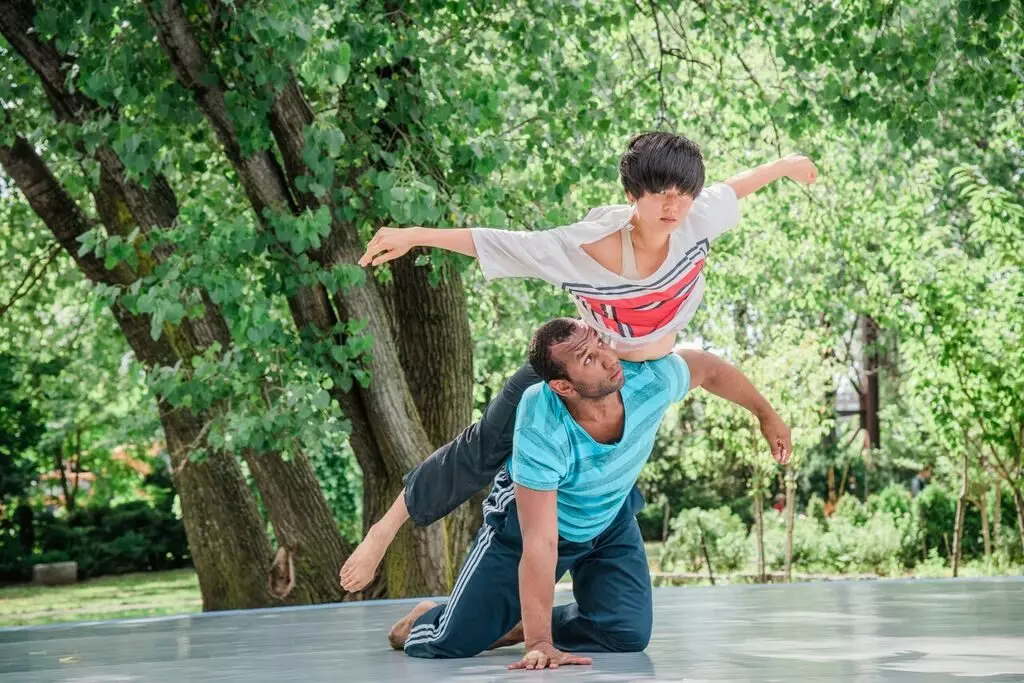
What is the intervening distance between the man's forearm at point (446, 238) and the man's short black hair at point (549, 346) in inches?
11.3

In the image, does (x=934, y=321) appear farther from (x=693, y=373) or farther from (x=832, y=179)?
(x=693, y=373)

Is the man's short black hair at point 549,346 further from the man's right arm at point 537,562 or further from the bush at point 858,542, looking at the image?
the bush at point 858,542

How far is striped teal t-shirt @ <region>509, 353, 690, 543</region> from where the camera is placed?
2820 mm

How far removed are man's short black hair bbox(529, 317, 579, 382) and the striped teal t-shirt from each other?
7 cm

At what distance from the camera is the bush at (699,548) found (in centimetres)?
1512

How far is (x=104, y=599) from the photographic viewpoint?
54.0 feet

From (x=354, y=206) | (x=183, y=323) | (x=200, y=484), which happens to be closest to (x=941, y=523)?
(x=200, y=484)

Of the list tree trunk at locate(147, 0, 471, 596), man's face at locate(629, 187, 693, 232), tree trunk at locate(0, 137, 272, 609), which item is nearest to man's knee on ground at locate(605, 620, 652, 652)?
man's face at locate(629, 187, 693, 232)

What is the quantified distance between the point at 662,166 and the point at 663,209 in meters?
0.10

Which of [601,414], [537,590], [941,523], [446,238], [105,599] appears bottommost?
[105,599]

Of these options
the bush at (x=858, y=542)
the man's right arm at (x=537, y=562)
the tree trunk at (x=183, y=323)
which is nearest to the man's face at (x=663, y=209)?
the man's right arm at (x=537, y=562)

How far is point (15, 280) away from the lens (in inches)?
412

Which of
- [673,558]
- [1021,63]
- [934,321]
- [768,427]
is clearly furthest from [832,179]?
[768,427]

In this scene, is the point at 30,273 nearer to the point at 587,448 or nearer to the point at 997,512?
the point at 587,448
